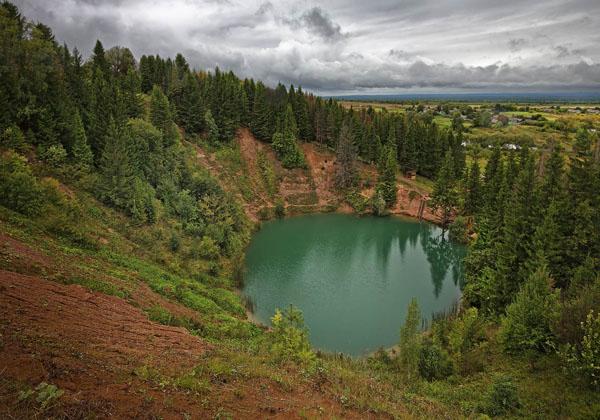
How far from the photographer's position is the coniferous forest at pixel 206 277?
1288 cm

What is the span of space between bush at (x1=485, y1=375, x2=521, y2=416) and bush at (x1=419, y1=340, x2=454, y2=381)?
543 centimetres

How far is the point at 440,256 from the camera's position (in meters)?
53.1

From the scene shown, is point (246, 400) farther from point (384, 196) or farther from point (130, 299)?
point (384, 196)

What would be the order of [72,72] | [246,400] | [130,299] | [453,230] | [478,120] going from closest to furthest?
[246,400] < [130,299] < [72,72] < [453,230] < [478,120]

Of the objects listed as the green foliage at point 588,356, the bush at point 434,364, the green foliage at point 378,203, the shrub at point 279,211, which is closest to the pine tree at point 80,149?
the shrub at point 279,211

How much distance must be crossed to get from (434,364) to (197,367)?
15049 millimetres

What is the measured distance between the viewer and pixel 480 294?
34.3m

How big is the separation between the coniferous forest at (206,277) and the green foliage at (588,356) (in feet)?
0.34

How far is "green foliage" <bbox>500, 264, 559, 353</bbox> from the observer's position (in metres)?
21.7

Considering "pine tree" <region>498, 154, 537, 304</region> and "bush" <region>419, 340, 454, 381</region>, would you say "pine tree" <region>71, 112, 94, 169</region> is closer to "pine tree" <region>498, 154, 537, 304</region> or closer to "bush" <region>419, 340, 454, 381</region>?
"bush" <region>419, 340, 454, 381</region>

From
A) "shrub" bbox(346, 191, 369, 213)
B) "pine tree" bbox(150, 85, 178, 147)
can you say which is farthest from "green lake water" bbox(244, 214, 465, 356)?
"pine tree" bbox(150, 85, 178, 147)

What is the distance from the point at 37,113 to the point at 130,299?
2527cm

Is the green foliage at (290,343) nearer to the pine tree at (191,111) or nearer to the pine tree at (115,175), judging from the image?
the pine tree at (115,175)

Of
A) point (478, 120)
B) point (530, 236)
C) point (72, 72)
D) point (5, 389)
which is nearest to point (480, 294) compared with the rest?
point (530, 236)
